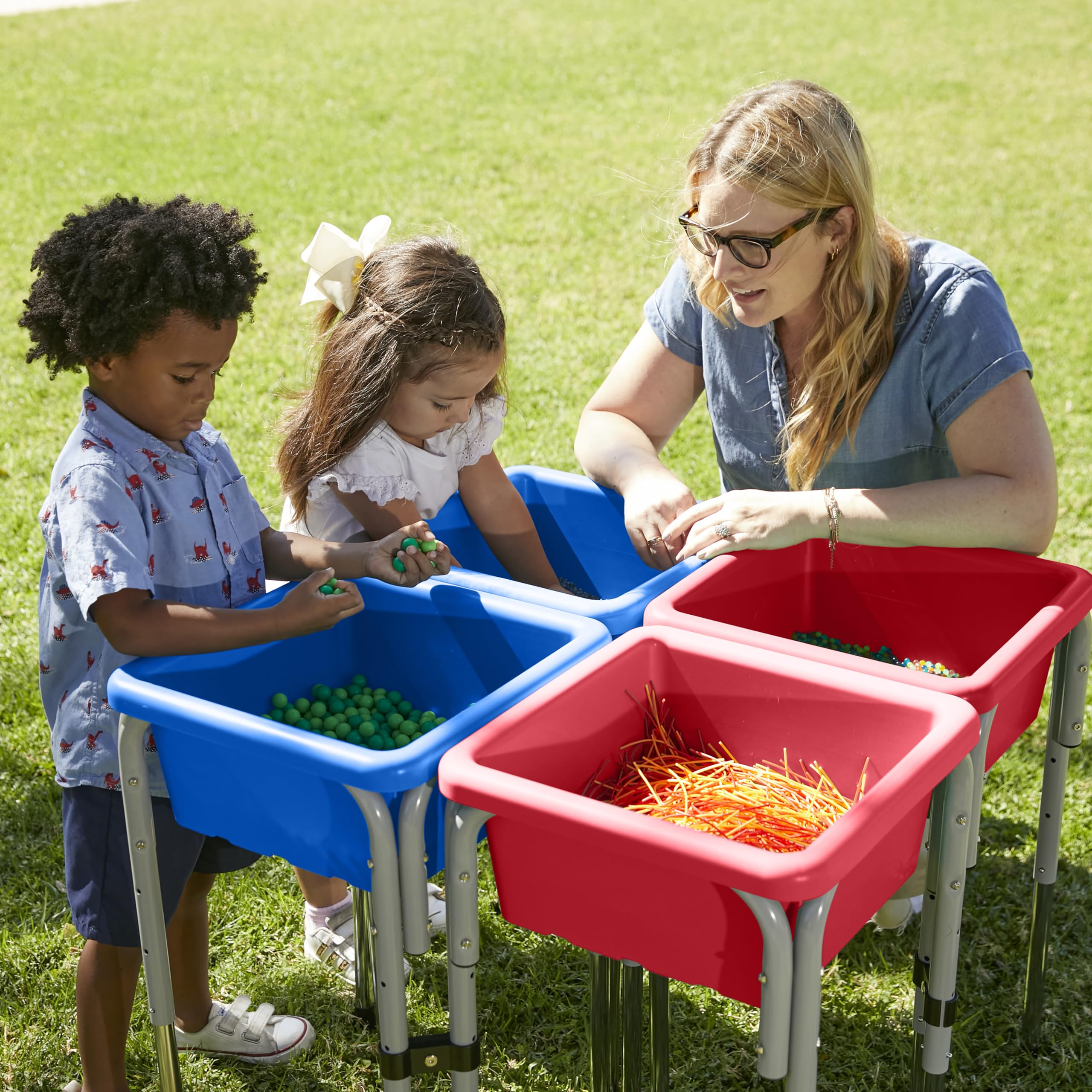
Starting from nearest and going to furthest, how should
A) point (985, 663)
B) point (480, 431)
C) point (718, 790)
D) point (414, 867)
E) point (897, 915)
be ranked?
point (414, 867), point (718, 790), point (985, 663), point (480, 431), point (897, 915)

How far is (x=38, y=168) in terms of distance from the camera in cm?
735

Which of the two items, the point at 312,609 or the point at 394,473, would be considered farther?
the point at 394,473

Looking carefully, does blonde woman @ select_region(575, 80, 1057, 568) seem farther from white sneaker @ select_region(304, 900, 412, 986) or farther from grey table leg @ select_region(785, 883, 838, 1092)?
white sneaker @ select_region(304, 900, 412, 986)

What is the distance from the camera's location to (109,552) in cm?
165

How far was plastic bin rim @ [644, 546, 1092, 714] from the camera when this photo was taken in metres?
1.58

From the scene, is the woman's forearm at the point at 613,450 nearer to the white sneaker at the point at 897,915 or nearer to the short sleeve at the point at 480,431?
the short sleeve at the point at 480,431

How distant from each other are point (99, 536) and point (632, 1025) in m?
1.05

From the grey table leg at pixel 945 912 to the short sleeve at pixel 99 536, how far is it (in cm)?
104

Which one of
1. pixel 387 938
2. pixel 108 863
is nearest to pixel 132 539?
pixel 108 863

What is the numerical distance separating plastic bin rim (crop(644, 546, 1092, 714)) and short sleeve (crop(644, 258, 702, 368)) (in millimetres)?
620

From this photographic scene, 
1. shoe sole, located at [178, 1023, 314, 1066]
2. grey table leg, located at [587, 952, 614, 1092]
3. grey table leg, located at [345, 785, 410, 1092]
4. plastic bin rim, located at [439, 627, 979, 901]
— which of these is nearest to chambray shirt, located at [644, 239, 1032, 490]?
plastic bin rim, located at [439, 627, 979, 901]

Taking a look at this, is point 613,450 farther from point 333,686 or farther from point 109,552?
point 109,552

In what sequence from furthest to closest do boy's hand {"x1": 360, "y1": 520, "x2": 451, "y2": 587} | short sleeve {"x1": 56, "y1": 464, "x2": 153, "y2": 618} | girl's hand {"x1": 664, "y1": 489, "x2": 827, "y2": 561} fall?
girl's hand {"x1": 664, "y1": 489, "x2": 827, "y2": 561}
boy's hand {"x1": 360, "y1": 520, "x2": 451, "y2": 587}
short sleeve {"x1": 56, "y1": 464, "x2": 153, "y2": 618}

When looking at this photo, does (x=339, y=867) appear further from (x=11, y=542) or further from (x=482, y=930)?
(x=11, y=542)
